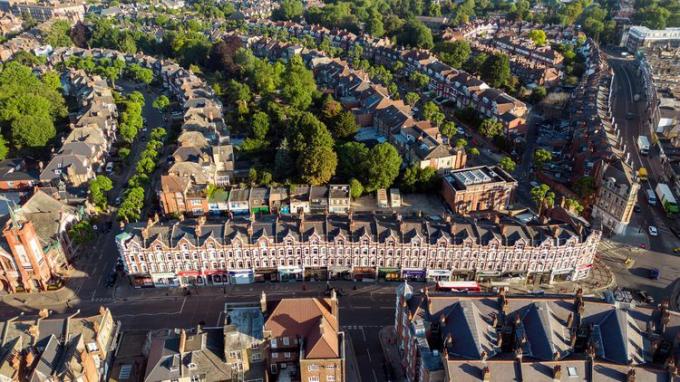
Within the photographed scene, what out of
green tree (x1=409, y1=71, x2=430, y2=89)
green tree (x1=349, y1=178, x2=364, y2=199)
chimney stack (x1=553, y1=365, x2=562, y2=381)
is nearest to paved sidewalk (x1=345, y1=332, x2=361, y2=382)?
chimney stack (x1=553, y1=365, x2=562, y2=381)

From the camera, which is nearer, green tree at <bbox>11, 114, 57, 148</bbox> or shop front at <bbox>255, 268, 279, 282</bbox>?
shop front at <bbox>255, 268, 279, 282</bbox>

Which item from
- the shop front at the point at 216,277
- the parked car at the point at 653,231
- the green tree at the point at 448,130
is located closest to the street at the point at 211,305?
the shop front at the point at 216,277

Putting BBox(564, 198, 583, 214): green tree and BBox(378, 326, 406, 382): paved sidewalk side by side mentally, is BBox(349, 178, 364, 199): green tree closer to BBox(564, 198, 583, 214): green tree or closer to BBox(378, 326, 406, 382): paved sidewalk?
BBox(378, 326, 406, 382): paved sidewalk

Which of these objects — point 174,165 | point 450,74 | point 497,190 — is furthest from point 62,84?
point 497,190

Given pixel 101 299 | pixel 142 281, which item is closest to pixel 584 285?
pixel 142 281

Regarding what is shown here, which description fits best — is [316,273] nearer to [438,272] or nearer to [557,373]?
[438,272]

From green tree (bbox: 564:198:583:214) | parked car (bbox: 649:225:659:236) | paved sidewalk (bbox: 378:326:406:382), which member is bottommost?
parked car (bbox: 649:225:659:236)

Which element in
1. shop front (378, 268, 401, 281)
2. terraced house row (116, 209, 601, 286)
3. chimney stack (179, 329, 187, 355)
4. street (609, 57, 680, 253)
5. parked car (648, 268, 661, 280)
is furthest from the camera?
street (609, 57, 680, 253)
